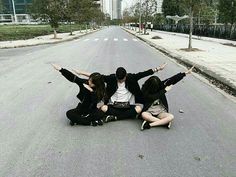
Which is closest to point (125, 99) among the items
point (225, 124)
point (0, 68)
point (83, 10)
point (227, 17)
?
point (225, 124)

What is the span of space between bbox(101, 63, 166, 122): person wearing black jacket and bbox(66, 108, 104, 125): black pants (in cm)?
23

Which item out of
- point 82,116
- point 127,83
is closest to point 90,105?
point 82,116

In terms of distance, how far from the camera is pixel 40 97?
806 centimetres

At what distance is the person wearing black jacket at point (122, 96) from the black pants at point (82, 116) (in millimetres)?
232

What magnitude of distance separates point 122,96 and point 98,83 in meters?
0.66

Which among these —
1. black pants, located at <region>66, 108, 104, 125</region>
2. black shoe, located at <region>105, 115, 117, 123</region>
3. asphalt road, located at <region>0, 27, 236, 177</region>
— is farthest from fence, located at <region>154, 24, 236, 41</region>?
black pants, located at <region>66, 108, 104, 125</region>

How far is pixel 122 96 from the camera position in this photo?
6.25 metres

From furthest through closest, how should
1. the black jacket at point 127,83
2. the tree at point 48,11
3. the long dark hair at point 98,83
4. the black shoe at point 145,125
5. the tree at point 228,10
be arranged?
the tree at point 48,11, the tree at point 228,10, the black jacket at point 127,83, the long dark hair at point 98,83, the black shoe at point 145,125

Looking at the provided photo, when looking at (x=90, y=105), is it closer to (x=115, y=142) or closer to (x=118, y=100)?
(x=118, y=100)

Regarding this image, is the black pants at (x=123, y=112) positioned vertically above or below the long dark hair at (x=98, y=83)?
below

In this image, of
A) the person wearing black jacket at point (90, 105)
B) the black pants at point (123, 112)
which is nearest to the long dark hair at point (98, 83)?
the person wearing black jacket at point (90, 105)

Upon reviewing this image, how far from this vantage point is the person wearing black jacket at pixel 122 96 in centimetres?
611

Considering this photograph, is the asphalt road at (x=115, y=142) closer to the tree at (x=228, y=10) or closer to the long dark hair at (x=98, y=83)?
the long dark hair at (x=98, y=83)

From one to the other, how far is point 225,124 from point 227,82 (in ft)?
11.9
